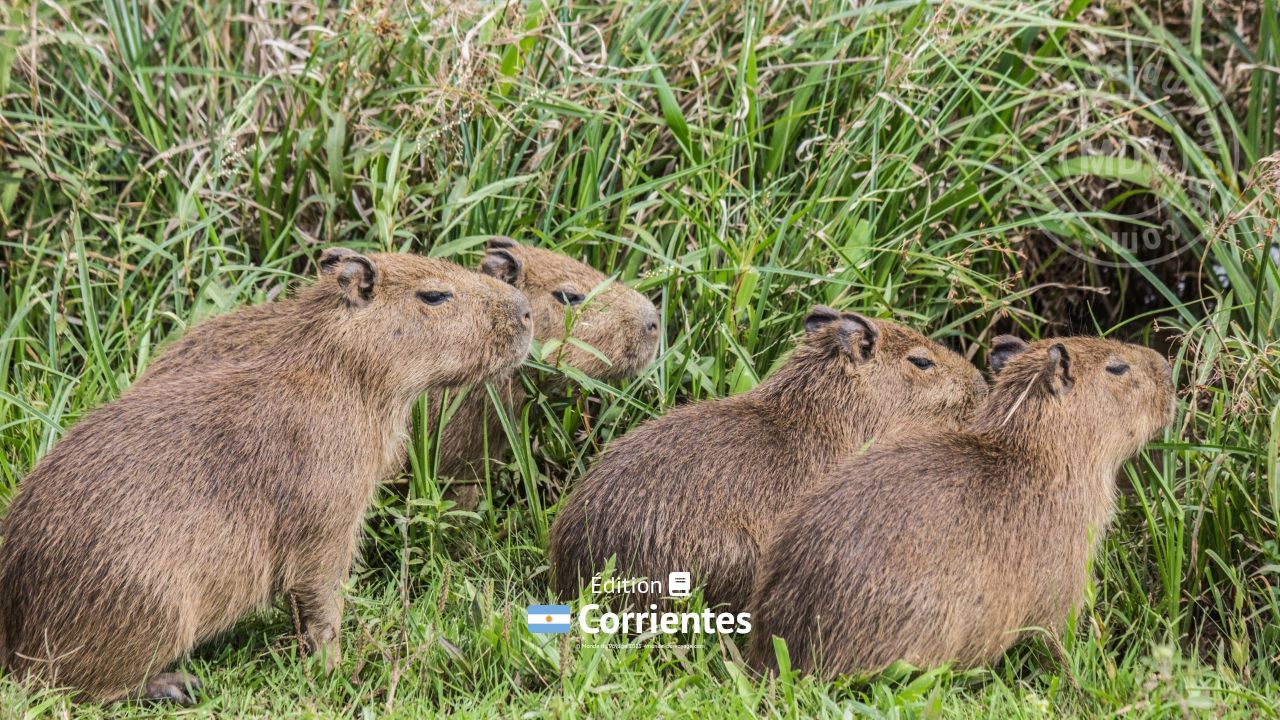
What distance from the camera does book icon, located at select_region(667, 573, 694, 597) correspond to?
3.99m

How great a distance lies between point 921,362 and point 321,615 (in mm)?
1897

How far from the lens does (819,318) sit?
4.50 m

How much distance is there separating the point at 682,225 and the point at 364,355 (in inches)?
57.0

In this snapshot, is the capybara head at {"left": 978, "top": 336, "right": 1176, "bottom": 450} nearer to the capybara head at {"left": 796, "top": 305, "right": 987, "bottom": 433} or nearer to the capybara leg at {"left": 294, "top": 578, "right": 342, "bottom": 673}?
the capybara head at {"left": 796, "top": 305, "right": 987, "bottom": 433}

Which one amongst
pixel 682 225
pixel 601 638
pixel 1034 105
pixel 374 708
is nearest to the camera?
pixel 374 708

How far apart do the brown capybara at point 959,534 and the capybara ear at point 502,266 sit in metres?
1.34

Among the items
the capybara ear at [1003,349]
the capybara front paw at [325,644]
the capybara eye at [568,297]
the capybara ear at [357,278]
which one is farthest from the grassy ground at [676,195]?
the capybara ear at [357,278]

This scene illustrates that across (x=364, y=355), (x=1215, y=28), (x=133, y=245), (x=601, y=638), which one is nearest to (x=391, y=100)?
(x=133, y=245)

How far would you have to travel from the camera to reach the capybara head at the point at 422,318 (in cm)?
413

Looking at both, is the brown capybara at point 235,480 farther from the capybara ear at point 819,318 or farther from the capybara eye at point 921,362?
the capybara eye at point 921,362

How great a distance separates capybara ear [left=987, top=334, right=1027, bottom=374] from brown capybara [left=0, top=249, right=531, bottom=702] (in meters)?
1.40

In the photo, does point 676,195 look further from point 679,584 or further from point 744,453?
point 679,584

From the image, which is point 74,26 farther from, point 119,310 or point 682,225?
point 682,225

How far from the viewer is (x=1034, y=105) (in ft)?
18.3
